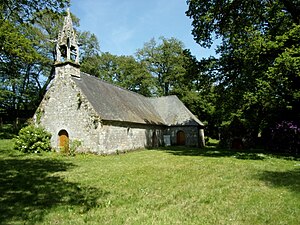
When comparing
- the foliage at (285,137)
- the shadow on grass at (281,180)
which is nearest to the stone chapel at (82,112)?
the foliage at (285,137)

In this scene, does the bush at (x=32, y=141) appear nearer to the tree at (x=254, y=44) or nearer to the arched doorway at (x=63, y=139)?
the arched doorway at (x=63, y=139)

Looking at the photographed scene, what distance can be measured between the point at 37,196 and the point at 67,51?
51.6 feet

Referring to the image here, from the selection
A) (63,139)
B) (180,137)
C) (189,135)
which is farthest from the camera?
(180,137)

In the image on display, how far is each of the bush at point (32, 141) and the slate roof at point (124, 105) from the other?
4542 millimetres

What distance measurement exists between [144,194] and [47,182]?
3.63 metres

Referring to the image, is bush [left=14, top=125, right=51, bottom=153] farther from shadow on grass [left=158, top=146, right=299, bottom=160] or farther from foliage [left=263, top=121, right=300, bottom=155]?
foliage [left=263, top=121, right=300, bottom=155]

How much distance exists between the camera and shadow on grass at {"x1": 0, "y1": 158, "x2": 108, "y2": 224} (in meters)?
5.38

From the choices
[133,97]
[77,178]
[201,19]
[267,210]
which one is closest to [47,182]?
[77,178]

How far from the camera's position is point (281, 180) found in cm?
893

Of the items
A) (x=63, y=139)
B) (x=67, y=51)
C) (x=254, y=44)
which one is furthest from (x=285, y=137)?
(x=67, y=51)

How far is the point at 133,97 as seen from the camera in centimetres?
2905

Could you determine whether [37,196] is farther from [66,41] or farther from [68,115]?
[66,41]

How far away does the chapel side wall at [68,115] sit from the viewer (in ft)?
60.8

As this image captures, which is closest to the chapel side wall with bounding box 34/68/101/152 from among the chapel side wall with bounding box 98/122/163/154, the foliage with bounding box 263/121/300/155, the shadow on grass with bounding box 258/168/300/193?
the chapel side wall with bounding box 98/122/163/154
